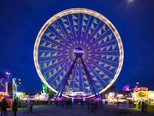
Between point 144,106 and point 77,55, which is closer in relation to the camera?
point 144,106

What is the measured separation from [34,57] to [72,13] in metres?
9.00

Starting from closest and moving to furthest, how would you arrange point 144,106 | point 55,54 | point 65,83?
point 144,106 < point 55,54 < point 65,83

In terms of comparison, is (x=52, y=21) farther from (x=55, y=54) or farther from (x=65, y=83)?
(x=65, y=83)

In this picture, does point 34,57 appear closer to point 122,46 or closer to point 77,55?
point 77,55

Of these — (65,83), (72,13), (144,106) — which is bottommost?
(144,106)

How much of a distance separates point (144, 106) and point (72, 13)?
19.9 metres

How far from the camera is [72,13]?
4644 centimetres

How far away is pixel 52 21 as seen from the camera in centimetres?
4528

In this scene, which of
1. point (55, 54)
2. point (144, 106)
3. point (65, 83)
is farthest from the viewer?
point (65, 83)

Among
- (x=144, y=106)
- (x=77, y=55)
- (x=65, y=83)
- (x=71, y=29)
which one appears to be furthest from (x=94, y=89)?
(x=144, y=106)

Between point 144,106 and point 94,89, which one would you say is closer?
point 144,106

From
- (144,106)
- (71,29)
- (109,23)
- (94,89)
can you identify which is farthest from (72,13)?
(144,106)

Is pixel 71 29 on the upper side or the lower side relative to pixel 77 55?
upper

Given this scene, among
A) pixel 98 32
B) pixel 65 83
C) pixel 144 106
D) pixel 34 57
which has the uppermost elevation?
pixel 98 32
